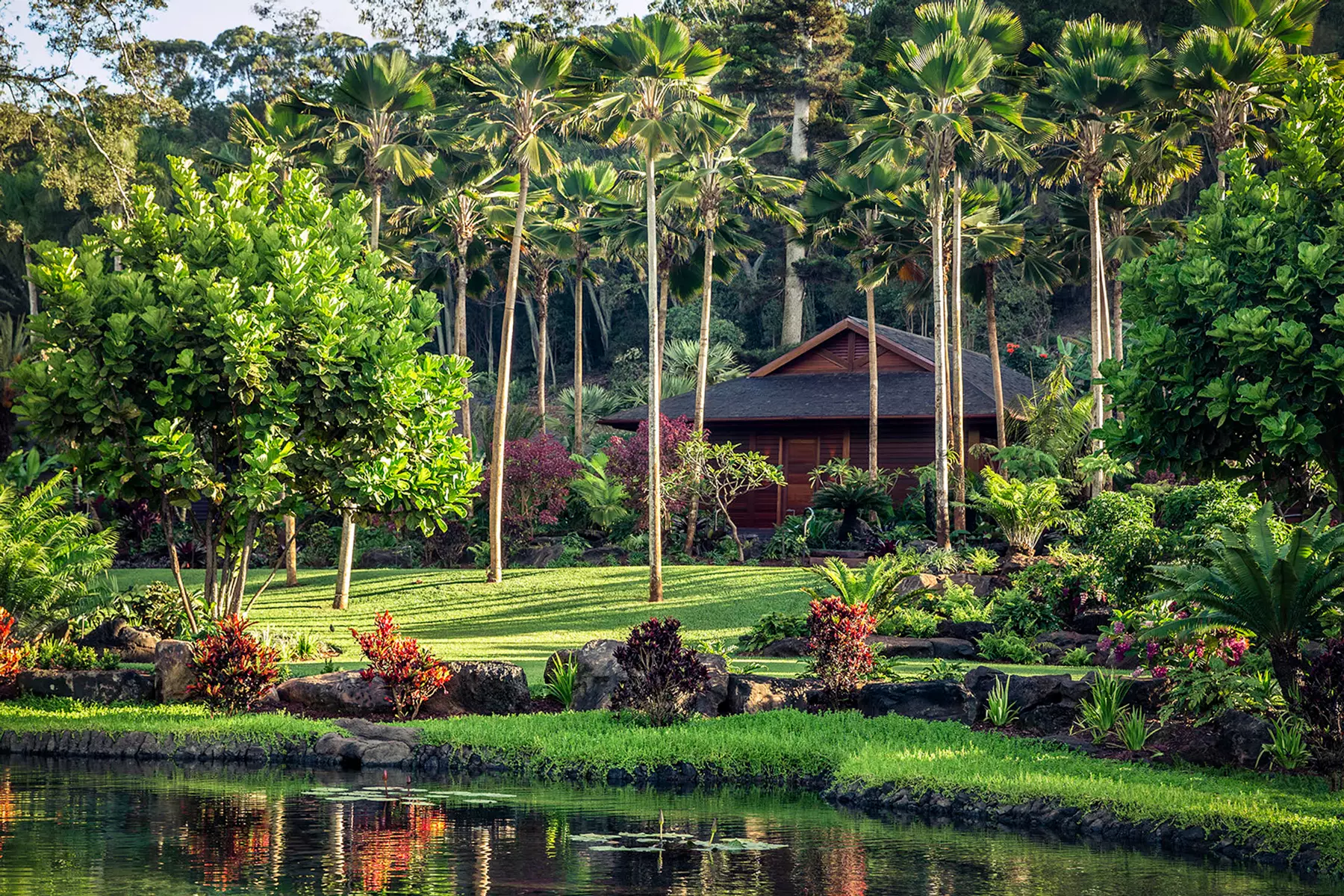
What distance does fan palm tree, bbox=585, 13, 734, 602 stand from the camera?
2706 cm

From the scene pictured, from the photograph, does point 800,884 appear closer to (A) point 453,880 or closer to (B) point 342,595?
(A) point 453,880

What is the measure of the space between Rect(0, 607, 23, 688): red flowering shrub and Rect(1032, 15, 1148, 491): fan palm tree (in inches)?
801

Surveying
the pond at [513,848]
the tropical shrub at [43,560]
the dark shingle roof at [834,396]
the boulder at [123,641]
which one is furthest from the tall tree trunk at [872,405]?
the pond at [513,848]

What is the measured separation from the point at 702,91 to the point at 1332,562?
1865 centimetres

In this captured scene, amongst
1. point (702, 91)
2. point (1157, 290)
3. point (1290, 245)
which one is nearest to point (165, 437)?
point (1157, 290)

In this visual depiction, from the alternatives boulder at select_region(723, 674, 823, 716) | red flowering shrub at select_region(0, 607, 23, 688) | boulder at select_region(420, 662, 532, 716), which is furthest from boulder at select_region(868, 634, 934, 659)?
red flowering shrub at select_region(0, 607, 23, 688)

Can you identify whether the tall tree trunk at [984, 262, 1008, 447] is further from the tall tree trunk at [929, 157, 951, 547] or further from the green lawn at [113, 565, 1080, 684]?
the green lawn at [113, 565, 1080, 684]

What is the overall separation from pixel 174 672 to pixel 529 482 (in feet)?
62.9

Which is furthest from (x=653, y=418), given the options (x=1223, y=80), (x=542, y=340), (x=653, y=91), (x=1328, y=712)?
(x=542, y=340)

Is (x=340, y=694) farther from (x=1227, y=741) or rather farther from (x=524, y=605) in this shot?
(x=524, y=605)

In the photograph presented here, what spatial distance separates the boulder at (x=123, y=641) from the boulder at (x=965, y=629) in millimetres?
12231

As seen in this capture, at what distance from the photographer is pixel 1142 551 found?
64.9 ft

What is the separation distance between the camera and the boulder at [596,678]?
16.7m

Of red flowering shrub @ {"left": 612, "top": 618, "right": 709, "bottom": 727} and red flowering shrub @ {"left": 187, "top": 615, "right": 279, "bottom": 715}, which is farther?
red flowering shrub @ {"left": 187, "top": 615, "right": 279, "bottom": 715}
